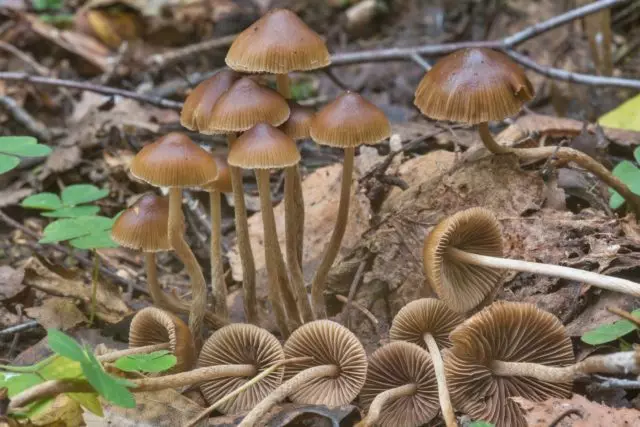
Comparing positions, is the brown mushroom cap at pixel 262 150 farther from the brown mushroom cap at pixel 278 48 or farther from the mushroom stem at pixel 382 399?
the mushroom stem at pixel 382 399

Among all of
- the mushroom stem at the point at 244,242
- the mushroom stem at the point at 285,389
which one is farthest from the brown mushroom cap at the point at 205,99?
the mushroom stem at the point at 285,389

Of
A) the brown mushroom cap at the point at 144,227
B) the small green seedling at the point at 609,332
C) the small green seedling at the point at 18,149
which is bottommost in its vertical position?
the small green seedling at the point at 609,332

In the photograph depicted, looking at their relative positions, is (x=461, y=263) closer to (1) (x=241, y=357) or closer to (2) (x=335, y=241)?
(2) (x=335, y=241)

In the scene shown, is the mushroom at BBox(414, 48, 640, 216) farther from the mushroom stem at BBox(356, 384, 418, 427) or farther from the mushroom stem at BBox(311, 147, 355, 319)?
the mushroom stem at BBox(356, 384, 418, 427)

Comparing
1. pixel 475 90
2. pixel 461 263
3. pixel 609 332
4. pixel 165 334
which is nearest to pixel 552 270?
pixel 609 332

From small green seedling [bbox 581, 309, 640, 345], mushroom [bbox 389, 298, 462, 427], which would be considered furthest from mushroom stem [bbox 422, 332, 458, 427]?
small green seedling [bbox 581, 309, 640, 345]

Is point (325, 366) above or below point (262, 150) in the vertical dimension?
below
